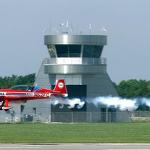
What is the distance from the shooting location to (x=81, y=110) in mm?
119062

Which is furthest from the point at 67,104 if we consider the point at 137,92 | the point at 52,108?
the point at 137,92

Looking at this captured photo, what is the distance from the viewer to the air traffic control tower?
398 ft

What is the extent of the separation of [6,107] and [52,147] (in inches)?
2170

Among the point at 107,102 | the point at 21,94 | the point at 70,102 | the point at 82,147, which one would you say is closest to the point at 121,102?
the point at 107,102

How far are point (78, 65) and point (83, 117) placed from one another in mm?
11760

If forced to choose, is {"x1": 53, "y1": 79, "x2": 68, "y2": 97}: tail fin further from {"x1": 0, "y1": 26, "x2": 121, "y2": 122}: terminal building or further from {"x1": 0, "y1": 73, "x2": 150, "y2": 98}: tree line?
{"x1": 0, "y1": 73, "x2": 150, "y2": 98}: tree line

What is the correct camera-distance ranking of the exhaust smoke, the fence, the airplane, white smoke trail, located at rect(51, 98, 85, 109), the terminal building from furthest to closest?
the terminal building, white smoke trail, located at rect(51, 98, 85, 109), the exhaust smoke, the fence, the airplane

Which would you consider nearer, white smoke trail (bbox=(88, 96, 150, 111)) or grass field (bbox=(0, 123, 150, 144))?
grass field (bbox=(0, 123, 150, 144))

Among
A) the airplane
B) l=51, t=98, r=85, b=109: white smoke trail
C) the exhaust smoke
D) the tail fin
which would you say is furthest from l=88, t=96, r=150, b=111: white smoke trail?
the airplane

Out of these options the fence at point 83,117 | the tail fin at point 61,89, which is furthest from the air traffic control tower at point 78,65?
the tail fin at point 61,89

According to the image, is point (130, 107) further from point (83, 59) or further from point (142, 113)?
point (83, 59)

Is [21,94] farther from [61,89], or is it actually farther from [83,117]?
[83,117]

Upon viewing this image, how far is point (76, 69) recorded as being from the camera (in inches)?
4823

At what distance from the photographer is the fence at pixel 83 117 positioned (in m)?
112
